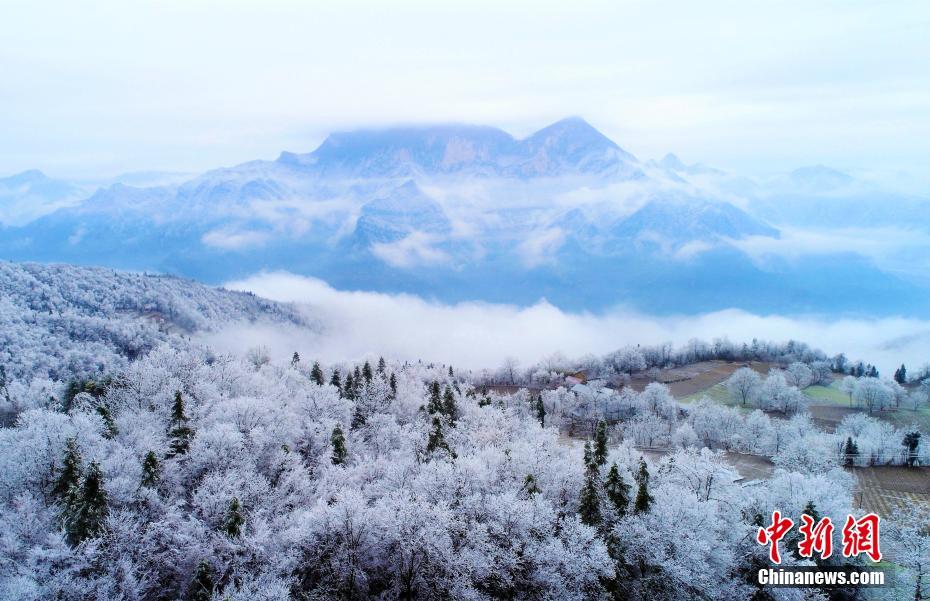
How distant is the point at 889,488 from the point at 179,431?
97.3m

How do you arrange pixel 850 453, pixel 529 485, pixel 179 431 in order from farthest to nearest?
1. pixel 850 453
2. pixel 179 431
3. pixel 529 485

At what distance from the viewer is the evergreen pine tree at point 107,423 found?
164 ft

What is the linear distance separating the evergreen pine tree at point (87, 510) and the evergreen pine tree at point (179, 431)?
1193 centimetres

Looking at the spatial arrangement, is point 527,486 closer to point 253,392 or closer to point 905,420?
point 253,392

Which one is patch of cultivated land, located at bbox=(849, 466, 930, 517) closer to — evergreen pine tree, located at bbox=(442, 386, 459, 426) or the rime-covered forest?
the rime-covered forest

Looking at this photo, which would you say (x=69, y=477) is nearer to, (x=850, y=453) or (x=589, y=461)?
(x=589, y=461)

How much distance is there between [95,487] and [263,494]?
40.6 feet

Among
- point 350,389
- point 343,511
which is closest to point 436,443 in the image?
point 343,511

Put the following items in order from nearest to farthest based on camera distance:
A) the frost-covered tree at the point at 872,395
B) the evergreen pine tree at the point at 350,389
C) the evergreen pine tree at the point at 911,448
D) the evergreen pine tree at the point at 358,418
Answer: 1. the evergreen pine tree at the point at 358,418
2. the evergreen pine tree at the point at 350,389
3. the evergreen pine tree at the point at 911,448
4. the frost-covered tree at the point at 872,395

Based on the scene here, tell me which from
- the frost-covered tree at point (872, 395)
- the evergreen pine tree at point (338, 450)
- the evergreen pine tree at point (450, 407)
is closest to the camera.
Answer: the evergreen pine tree at point (338, 450)

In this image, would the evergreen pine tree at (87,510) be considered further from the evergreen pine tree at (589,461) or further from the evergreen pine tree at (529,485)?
the evergreen pine tree at (589,461)

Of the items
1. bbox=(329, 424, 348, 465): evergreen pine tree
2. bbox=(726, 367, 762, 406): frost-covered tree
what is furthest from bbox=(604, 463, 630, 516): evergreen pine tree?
bbox=(726, 367, 762, 406): frost-covered tree

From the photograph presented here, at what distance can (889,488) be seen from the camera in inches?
3115

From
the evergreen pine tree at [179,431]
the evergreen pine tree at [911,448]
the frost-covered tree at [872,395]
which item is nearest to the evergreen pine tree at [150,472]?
the evergreen pine tree at [179,431]
